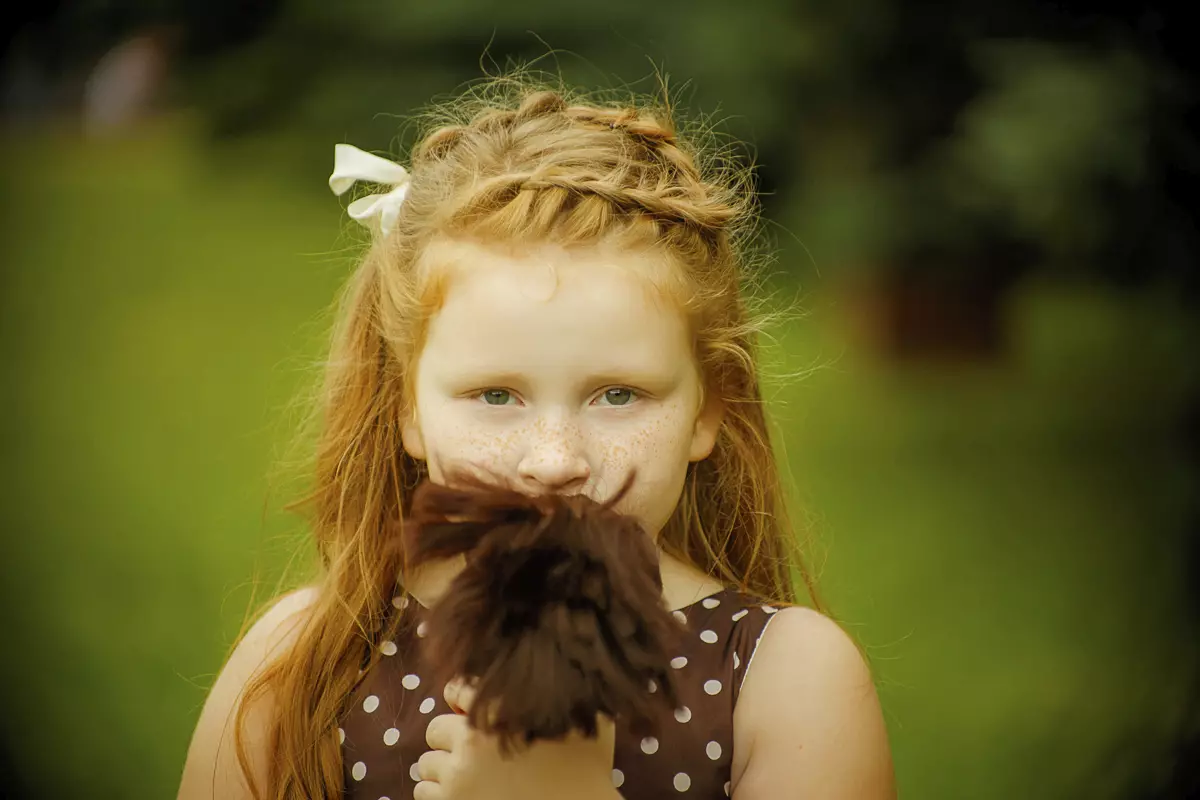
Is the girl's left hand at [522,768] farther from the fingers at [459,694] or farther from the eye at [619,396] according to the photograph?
the eye at [619,396]

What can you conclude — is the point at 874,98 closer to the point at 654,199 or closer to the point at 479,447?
the point at 654,199

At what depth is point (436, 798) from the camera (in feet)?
2.65

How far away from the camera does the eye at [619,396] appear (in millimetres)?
875

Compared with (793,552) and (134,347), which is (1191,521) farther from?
(134,347)

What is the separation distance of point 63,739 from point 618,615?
4.88ft

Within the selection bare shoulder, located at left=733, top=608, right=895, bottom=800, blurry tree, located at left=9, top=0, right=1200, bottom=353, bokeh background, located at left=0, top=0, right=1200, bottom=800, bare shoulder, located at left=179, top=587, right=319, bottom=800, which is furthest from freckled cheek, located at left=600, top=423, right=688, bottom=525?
blurry tree, located at left=9, top=0, right=1200, bottom=353

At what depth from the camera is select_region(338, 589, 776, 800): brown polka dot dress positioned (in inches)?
34.4

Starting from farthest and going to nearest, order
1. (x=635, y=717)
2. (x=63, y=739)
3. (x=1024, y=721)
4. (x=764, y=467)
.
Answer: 1. (x=1024, y=721)
2. (x=63, y=739)
3. (x=764, y=467)
4. (x=635, y=717)

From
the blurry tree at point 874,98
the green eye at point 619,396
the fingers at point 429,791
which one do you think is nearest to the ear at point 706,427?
the green eye at point 619,396

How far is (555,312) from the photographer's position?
851mm

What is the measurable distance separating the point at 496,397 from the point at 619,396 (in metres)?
0.09

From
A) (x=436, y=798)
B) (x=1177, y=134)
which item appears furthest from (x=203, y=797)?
(x=1177, y=134)

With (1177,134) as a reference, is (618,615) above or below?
below

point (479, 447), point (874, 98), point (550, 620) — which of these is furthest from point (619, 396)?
point (874, 98)
